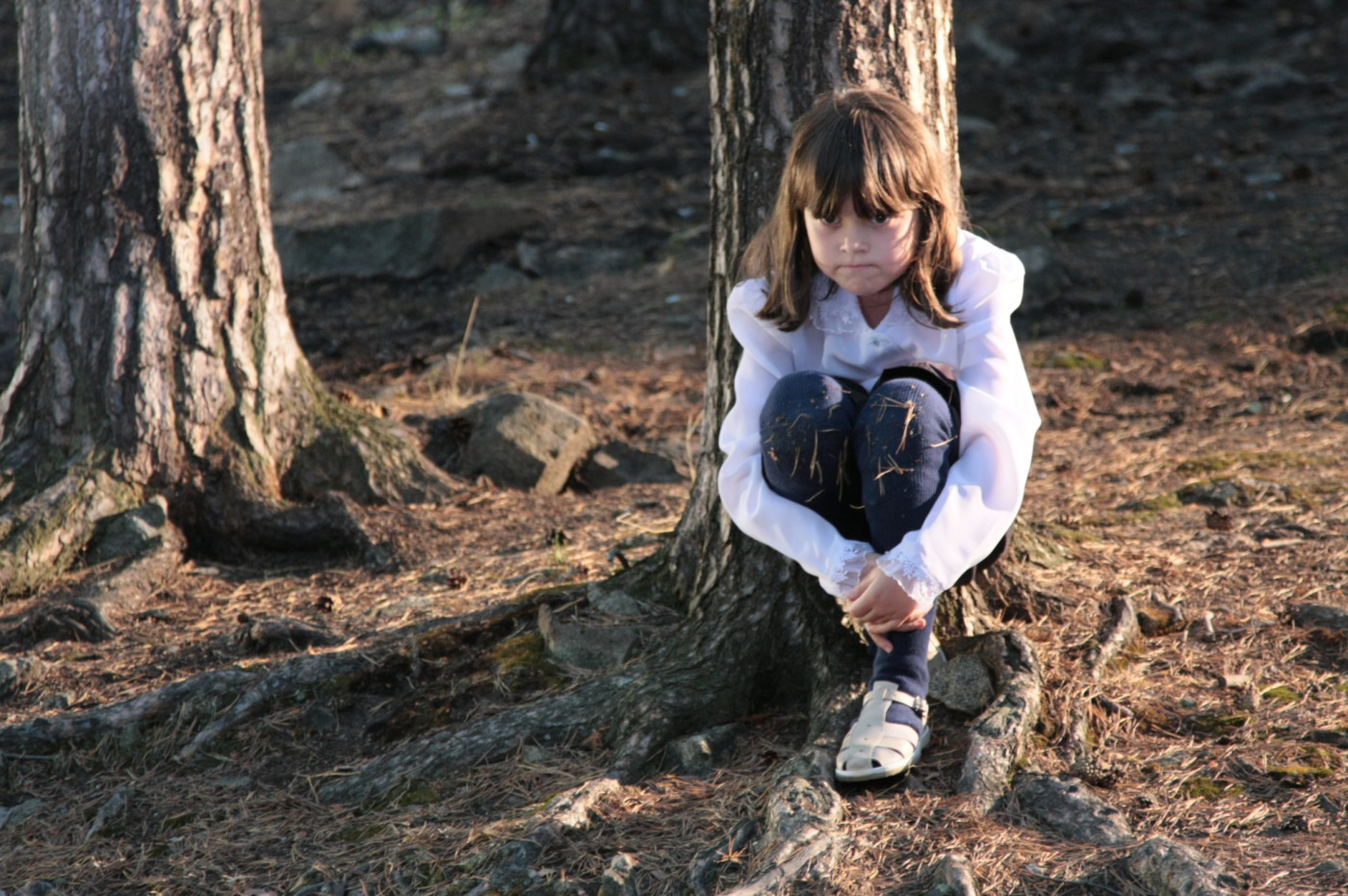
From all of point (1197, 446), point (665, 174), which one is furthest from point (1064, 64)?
point (1197, 446)

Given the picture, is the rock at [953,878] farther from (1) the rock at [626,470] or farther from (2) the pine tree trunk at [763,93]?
(1) the rock at [626,470]

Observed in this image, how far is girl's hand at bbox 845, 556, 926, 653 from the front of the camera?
8.09 ft

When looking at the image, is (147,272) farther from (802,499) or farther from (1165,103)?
(1165,103)

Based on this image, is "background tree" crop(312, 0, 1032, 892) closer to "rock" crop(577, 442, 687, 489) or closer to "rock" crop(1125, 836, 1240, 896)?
"rock" crop(1125, 836, 1240, 896)

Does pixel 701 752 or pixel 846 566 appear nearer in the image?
pixel 846 566

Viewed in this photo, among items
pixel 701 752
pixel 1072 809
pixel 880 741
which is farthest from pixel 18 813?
pixel 1072 809

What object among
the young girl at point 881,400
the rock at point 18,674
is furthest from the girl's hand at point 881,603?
the rock at point 18,674

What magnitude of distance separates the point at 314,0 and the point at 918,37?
1365 centimetres

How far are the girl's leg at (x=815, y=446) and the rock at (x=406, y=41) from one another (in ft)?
35.8

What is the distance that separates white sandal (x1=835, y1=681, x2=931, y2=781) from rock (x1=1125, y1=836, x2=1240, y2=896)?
1.65 ft

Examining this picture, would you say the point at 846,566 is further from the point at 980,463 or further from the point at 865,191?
→ the point at 865,191

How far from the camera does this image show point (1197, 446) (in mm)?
4707

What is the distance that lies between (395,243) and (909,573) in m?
6.36

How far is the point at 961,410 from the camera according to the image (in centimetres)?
256
